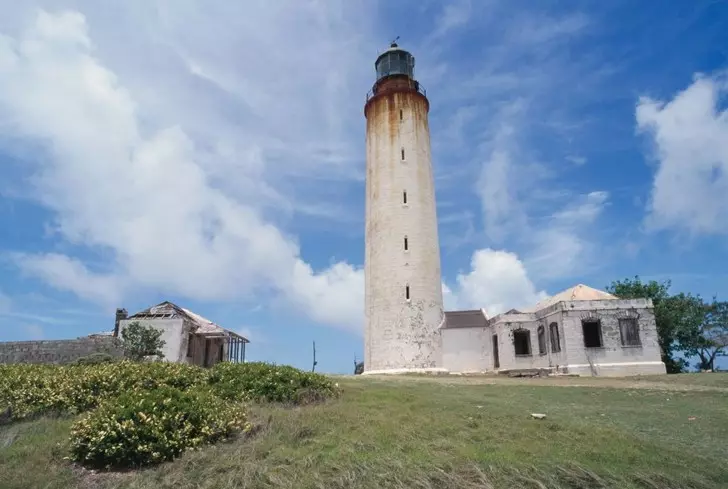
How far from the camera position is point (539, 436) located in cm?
976

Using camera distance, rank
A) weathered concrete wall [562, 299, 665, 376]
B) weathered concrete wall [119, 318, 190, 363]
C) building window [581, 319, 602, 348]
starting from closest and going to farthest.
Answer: weathered concrete wall [562, 299, 665, 376] < building window [581, 319, 602, 348] < weathered concrete wall [119, 318, 190, 363]

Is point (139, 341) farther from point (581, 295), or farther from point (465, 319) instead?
point (581, 295)

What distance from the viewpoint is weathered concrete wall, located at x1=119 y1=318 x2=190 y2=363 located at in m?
28.0

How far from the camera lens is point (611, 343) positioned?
27.2 metres

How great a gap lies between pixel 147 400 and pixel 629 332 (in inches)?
983

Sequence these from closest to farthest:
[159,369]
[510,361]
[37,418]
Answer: [37,418] < [159,369] < [510,361]

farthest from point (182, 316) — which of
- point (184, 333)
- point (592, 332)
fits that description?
point (592, 332)

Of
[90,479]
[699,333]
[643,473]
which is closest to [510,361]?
[699,333]

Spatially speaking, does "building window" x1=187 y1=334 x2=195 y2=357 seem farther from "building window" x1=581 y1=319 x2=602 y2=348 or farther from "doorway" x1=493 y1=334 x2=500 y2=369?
"building window" x1=581 y1=319 x2=602 y2=348

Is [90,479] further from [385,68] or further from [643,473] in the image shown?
[385,68]

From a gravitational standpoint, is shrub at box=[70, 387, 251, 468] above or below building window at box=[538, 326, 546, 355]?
below

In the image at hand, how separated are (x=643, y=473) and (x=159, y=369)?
1144 cm

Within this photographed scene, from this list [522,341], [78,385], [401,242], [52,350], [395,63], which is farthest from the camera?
[395,63]

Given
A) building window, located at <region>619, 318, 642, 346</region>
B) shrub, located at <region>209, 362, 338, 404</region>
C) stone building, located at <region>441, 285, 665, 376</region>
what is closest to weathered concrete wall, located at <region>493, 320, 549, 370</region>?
stone building, located at <region>441, 285, 665, 376</region>
